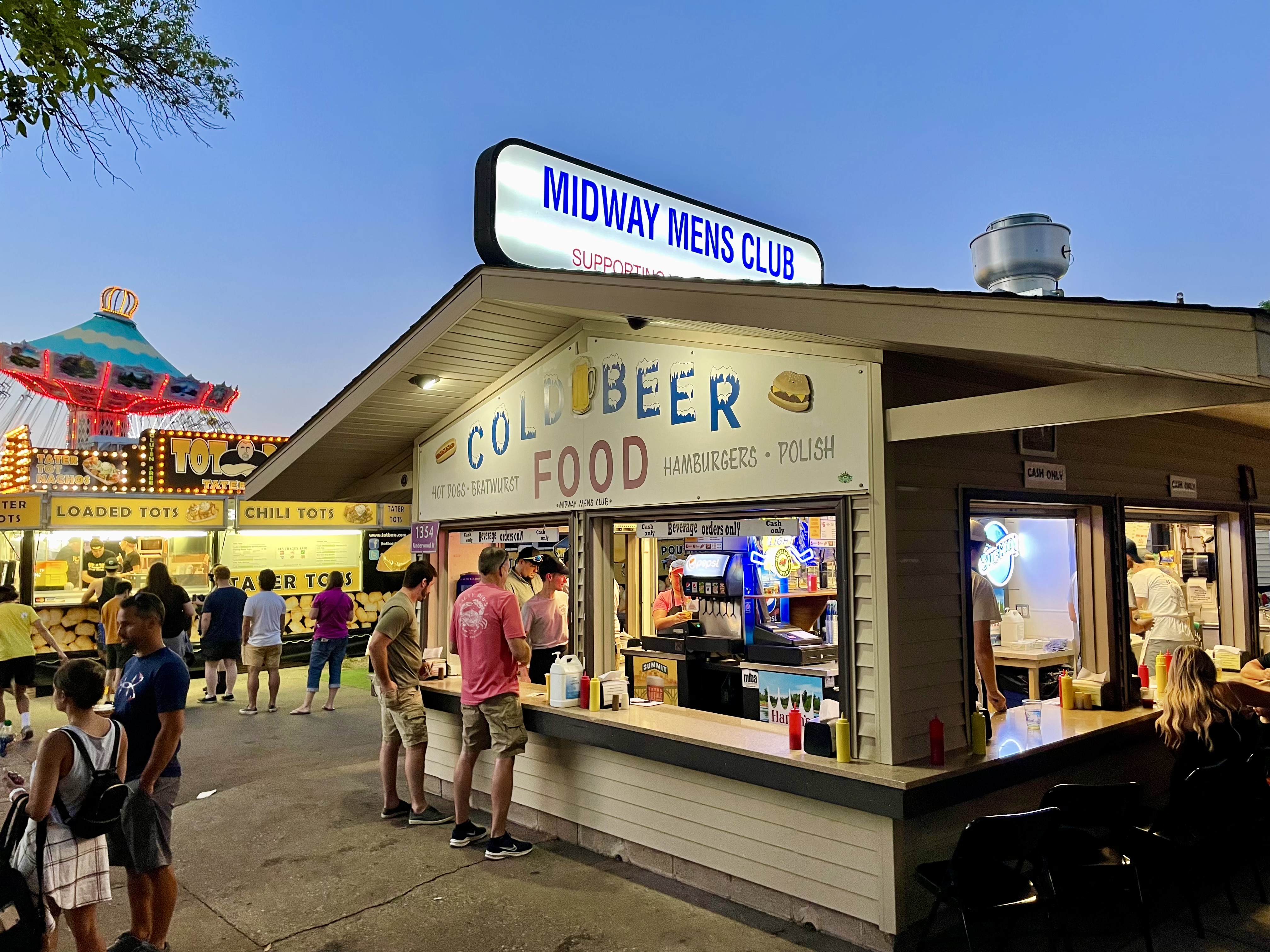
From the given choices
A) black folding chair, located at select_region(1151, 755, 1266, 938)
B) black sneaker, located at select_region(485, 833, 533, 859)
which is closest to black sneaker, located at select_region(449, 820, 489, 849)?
black sneaker, located at select_region(485, 833, 533, 859)

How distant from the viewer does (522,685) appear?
6711mm

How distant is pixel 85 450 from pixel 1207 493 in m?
14.4

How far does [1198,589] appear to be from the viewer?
7844mm

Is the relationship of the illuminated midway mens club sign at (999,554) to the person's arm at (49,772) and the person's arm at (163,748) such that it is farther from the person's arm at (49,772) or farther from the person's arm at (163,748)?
the person's arm at (49,772)

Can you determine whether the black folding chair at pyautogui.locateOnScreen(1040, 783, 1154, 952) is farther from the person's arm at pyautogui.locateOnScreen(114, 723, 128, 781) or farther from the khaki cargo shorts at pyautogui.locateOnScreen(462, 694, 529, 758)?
the person's arm at pyautogui.locateOnScreen(114, 723, 128, 781)

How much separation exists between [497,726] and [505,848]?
28.8 inches

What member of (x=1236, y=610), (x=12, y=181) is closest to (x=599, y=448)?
(x=12, y=181)

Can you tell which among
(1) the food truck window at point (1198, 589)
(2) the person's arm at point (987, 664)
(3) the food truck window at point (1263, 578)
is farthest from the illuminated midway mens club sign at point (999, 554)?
(3) the food truck window at point (1263, 578)

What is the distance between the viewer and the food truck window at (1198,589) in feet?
20.9

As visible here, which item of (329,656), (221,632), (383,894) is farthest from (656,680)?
(221,632)

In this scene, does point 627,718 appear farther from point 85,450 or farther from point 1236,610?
point 85,450

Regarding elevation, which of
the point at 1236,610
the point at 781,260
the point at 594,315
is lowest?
the point at 1236,610

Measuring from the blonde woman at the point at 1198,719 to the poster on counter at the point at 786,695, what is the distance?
1992 mm

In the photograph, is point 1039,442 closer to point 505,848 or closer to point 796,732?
point 796,732
